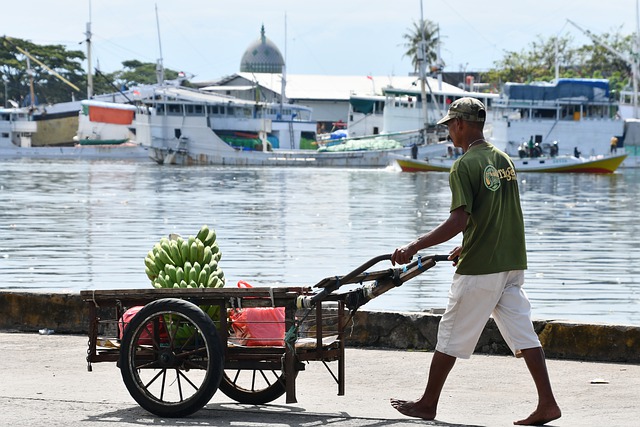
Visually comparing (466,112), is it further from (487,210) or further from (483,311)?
(483,311)

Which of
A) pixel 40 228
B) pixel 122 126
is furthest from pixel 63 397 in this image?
pixel 122 126

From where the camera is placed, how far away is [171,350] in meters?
6.15

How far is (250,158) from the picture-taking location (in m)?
88.2

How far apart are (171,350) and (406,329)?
7.95ft

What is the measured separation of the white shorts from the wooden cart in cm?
31

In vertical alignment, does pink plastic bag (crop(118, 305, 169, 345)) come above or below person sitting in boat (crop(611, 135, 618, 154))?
below

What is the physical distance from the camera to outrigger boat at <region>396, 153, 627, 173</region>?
72.1 m

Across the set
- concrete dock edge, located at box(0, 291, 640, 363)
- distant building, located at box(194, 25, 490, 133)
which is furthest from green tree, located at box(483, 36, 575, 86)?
concrete dock edge, located at box(0, 291, 640, 363)

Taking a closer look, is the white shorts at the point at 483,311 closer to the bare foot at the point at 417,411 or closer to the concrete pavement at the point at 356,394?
the bare foot at the point at 417,411

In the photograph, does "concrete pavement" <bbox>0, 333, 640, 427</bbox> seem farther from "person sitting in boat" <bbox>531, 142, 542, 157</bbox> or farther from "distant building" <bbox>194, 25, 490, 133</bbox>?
"distant building" <bbox>194, 25, 490, 133</bbox>

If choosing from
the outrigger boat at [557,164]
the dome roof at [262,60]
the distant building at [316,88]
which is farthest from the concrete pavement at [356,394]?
the dome roof at [262,60]

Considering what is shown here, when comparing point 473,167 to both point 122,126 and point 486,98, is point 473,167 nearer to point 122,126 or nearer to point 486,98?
point 486,98

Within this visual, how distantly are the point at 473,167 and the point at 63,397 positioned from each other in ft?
8.25

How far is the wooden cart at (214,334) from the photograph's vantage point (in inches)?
238
